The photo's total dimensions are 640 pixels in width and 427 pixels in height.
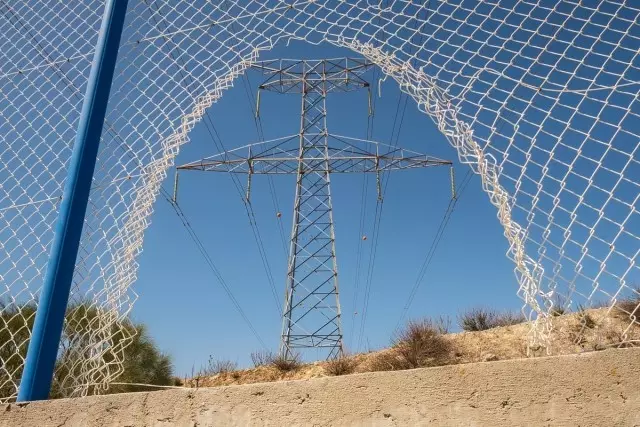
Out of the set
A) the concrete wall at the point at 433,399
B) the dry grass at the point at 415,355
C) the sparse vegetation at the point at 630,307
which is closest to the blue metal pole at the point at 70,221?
the concrete wall at the point at 433,399

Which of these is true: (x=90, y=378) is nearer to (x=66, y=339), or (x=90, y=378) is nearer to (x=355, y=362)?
(x=66, y=339)

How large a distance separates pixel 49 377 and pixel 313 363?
634 cm

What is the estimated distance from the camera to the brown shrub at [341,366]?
5782 mm

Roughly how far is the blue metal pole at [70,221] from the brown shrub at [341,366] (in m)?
4.01

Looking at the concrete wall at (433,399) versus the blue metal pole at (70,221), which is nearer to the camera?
the concrete wall at (433,399)

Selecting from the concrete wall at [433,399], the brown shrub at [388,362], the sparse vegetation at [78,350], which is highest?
the sparse vegetation at [78,350]

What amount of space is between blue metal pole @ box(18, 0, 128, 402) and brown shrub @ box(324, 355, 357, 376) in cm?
401

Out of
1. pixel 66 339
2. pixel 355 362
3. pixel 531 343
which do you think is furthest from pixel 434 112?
pixel 355 362

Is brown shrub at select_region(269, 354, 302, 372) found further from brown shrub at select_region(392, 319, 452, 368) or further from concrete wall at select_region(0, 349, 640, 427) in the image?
concrete wall at select_region(0, 349, 640, 427)

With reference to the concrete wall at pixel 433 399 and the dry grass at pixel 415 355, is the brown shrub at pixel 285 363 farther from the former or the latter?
the concrete wall at pixel 433 399

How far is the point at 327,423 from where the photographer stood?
5.24ft

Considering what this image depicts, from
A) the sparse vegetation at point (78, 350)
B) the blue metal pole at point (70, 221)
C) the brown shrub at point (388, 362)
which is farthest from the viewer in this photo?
the brown shrub at point (388, 362)

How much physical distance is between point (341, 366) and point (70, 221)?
4299 millimetres

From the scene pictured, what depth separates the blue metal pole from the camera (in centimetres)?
196
